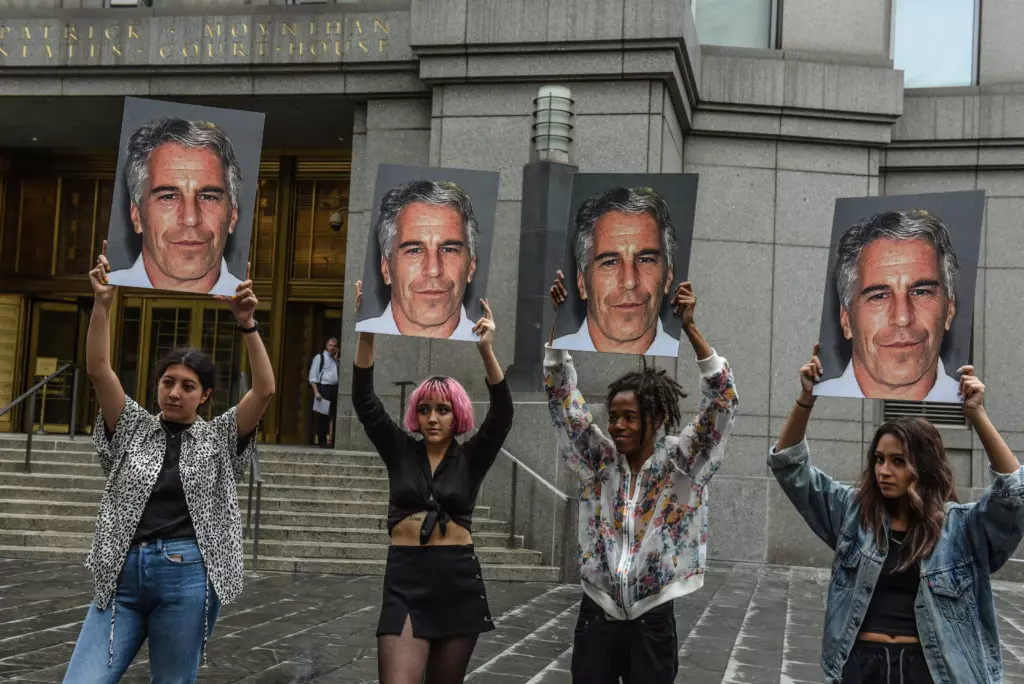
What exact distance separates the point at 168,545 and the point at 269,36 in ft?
47.0

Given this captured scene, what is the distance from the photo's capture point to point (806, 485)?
4.46 m

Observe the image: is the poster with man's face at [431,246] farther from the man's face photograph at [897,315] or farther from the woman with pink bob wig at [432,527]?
the man's face photograph at [897,315]

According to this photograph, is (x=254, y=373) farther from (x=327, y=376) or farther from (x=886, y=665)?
(x=327, y=376)

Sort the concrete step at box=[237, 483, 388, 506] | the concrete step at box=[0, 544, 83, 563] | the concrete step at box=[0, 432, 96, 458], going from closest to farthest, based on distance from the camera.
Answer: the concrete step at box=[0, 544, 83, 563] < the concrete step at box=[237, 483, 388, 506] < the concrete step at box=[0, 432, 96, 458]

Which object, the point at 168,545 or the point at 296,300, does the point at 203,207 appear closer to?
the point at 168,545

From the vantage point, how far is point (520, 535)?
43.9 ft

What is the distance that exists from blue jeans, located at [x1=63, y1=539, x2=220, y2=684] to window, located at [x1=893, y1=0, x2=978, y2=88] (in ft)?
53.0

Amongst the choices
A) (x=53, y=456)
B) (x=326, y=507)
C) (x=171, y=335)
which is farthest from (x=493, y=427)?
(x=171, y=335)

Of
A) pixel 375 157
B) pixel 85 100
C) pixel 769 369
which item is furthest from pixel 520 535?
pixel 85 100

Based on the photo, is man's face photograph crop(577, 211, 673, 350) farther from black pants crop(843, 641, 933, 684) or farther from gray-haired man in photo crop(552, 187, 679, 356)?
black pants crop(843, 641, 933, 684)

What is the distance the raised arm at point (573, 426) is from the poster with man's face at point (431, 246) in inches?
63.5

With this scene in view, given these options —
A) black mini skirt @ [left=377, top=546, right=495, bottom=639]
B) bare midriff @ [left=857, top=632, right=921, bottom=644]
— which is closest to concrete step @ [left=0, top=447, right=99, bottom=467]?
black mini skirt @ [left=377, top=546, right=495, bottom=639]

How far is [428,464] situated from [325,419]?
14780 mm

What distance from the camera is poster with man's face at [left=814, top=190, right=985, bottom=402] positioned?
→ 546 cm
